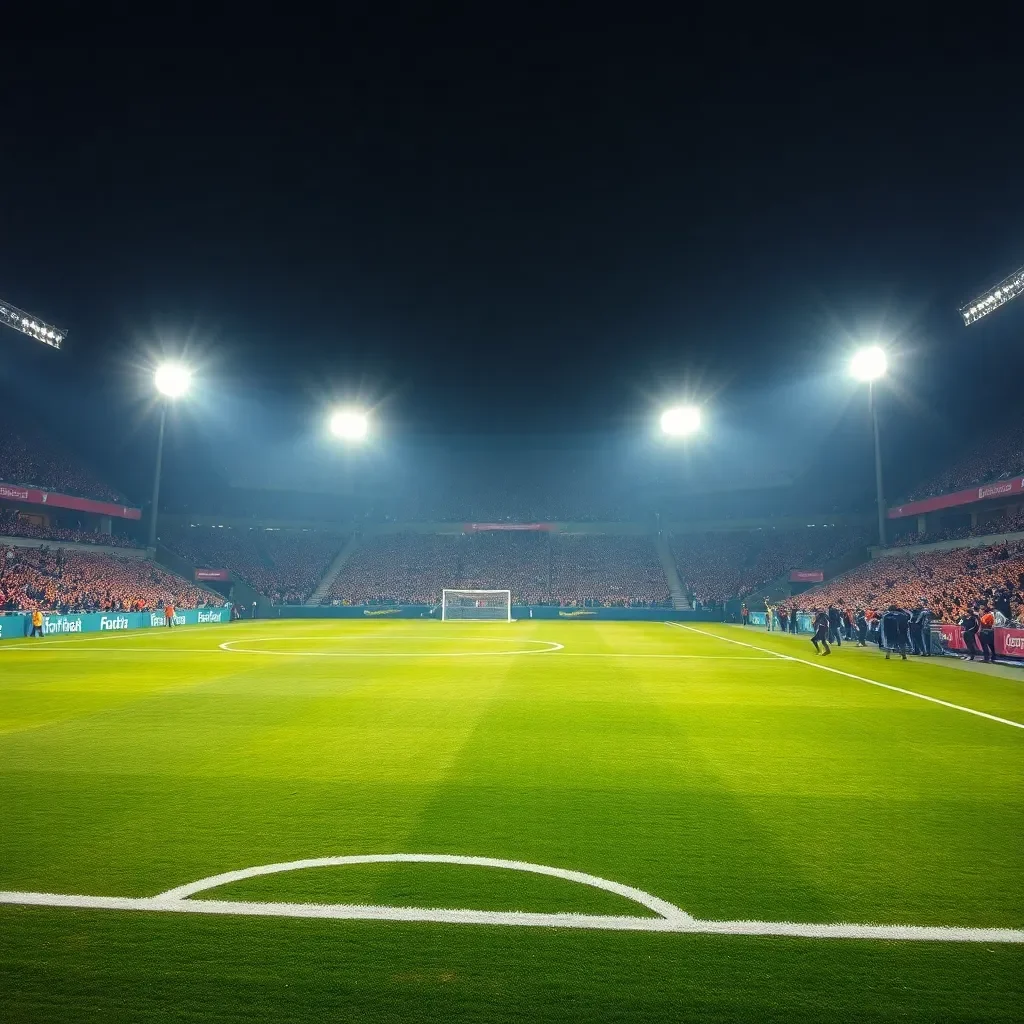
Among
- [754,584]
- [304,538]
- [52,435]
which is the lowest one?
[754,584]

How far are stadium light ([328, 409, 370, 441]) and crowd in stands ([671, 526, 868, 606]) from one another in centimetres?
3175

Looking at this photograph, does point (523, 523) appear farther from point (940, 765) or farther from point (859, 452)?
point (940, 765)

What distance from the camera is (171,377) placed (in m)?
45.6

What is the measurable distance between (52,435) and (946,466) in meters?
67.2

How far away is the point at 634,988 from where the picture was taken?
11.2 feet

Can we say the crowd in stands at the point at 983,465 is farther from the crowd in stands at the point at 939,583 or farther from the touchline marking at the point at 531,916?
the touchline marking at the point at 531,916

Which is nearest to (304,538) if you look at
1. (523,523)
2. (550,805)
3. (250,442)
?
(250,442)

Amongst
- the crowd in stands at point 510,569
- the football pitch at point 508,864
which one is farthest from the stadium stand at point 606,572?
the football pitch at point 508,864

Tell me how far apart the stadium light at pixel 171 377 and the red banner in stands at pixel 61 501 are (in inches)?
439

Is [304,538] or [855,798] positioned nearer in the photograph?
[855,798]

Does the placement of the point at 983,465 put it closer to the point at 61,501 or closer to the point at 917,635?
the point at 917,635

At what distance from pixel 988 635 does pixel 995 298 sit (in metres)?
23.7

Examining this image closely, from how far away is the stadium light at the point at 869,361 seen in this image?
40281 mm

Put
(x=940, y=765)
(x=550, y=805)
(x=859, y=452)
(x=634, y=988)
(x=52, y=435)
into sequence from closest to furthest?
(x=634, y=988), (x=550, y=805), (x=940, y=765), (x=52, y=435), (x=859, y=452)
